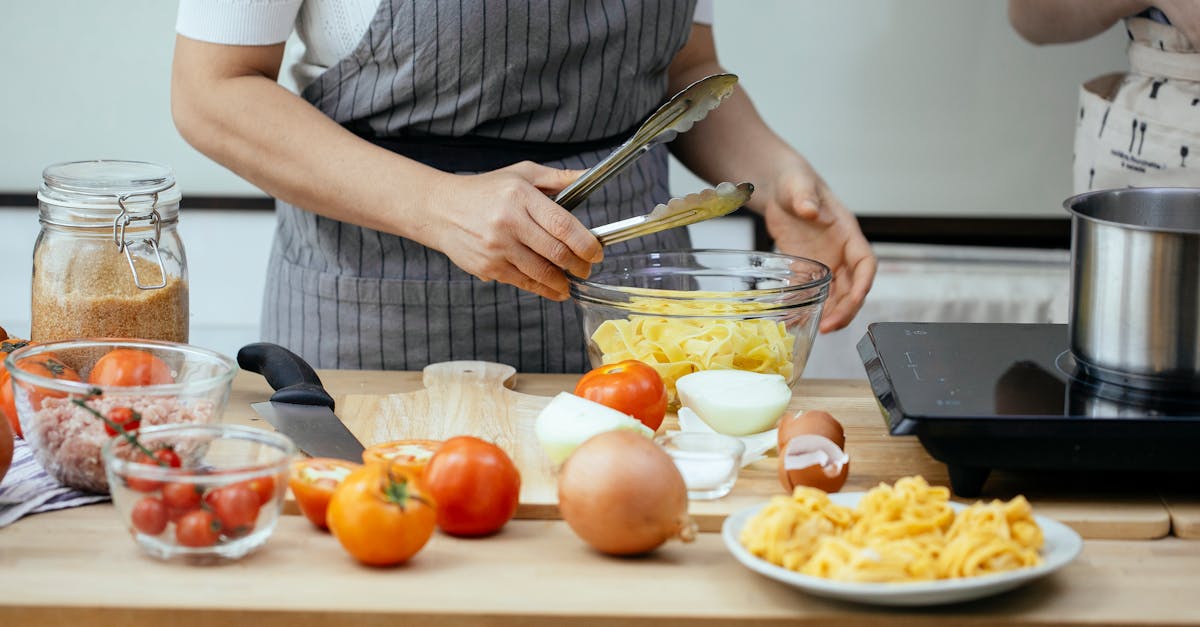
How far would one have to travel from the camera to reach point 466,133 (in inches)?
59.1

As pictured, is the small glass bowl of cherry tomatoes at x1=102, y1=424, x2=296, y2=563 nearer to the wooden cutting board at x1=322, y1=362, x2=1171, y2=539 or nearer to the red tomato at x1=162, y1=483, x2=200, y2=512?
the red tomato at x1=162, y1=483, x2=200, y2=512

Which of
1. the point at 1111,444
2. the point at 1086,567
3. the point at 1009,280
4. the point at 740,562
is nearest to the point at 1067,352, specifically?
the point at 1111,444

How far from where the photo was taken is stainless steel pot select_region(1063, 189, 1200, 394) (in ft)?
3.23

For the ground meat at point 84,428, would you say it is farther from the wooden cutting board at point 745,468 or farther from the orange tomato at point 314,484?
the wooden cutting board at point 745,468

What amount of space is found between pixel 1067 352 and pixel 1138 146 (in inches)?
24.3

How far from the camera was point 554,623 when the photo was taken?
85 centimetres

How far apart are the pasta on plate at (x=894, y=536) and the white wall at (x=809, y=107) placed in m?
1.44

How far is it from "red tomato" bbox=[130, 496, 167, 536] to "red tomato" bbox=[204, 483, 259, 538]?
4 cm

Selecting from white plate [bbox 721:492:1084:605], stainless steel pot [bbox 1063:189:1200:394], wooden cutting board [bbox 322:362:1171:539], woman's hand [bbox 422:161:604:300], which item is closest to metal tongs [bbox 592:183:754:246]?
woman's hand [bbox 422:161:604:300]

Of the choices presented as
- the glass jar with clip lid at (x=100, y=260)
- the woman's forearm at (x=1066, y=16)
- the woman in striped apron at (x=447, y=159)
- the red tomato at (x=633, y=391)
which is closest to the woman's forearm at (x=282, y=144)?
the woman in striped apron at (x=447, y=159)

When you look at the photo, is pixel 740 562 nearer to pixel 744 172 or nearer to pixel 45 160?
pixel 744 172

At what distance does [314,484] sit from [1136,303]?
0.67m

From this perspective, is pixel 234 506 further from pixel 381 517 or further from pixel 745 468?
pixel 745 468

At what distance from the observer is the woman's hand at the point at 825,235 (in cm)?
149
